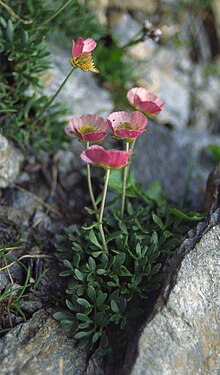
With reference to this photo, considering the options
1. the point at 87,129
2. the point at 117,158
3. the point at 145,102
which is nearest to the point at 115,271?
the point at 117,158

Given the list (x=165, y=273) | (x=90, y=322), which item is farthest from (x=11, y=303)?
(x=165, y=273)

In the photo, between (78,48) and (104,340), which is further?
(78,48)

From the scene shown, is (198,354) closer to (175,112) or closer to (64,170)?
(64,170)

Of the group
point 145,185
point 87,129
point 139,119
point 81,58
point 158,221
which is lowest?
point 145,185

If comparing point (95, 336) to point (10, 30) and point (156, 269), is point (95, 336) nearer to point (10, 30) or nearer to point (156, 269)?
point (156, 269)

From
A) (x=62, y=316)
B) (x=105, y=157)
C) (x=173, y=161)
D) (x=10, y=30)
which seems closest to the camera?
(x=105, y=157)

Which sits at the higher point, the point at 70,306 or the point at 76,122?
the point at 76,122

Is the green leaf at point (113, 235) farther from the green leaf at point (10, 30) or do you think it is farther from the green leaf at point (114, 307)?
the green leaf at point (10, 30)
